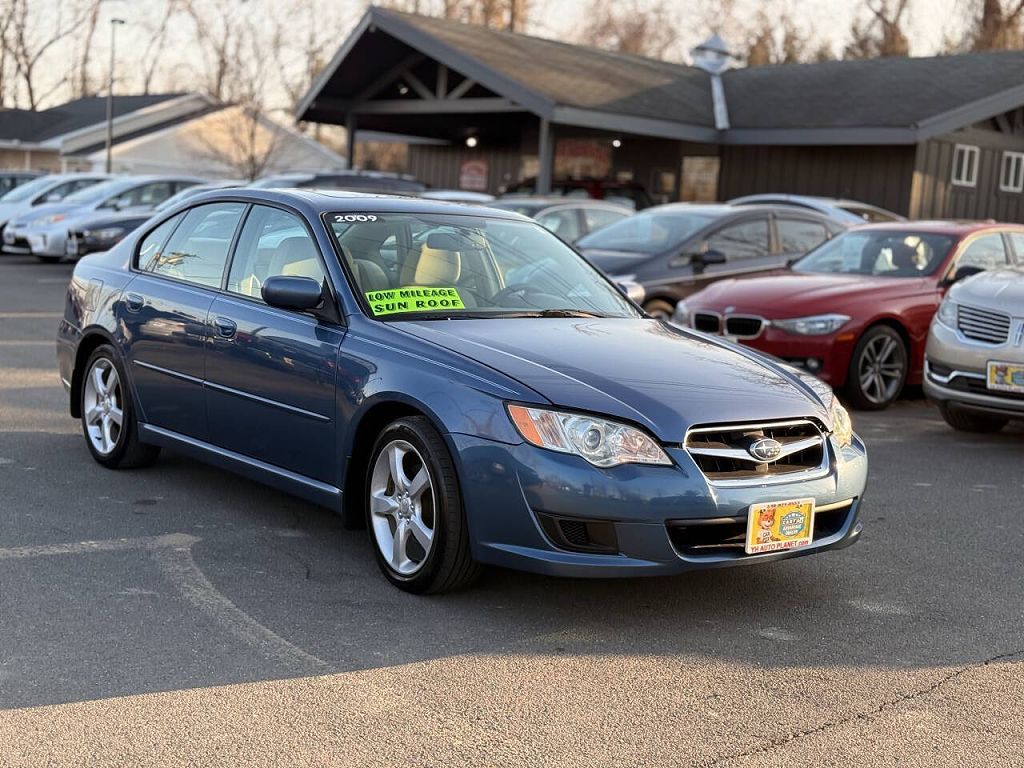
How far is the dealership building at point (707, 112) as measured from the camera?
81.0 feet

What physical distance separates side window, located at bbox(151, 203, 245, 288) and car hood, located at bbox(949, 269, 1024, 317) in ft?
16.7

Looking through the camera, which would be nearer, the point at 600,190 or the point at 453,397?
the point at 453,397

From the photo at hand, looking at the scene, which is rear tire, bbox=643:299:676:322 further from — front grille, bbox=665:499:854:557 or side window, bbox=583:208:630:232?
front grille, bbox=665:499:854:557

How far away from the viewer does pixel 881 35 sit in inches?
2255

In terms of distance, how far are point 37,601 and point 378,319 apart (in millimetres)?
1679

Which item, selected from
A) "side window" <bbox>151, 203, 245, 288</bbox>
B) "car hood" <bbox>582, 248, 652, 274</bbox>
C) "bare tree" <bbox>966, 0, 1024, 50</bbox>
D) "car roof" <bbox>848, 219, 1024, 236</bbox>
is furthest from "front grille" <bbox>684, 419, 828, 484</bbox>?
"bare tree" <bbox>966, 0, 1024, 50</bbox>

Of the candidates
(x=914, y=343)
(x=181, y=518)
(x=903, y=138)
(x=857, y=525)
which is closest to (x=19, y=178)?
(x=903, y=138)

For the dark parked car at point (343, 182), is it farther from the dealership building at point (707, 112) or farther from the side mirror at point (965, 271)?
the side mirror at point (965, 271)

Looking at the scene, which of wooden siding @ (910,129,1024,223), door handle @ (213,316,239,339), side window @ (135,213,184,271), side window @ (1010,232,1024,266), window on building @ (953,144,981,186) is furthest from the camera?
window on building @ (953,144,981,186)

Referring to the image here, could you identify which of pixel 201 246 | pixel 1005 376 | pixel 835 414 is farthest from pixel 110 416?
pixel 1005 376

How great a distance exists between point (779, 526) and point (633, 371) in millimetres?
783

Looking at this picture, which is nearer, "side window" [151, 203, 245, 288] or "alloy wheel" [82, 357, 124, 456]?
"side window" [151, 203, 245, 288]

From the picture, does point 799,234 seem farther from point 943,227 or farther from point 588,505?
point 588,505

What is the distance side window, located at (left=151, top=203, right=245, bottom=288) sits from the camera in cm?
635
